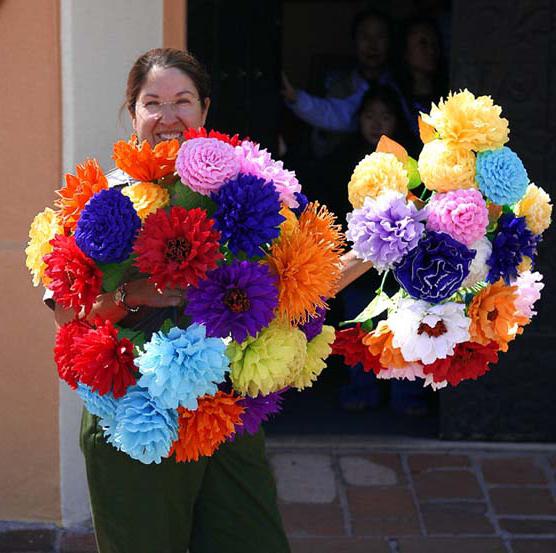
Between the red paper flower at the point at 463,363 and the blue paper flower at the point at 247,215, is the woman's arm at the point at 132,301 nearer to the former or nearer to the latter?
the blue paper flower at the point at 247,215

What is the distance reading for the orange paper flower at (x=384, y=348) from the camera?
10.6 ft

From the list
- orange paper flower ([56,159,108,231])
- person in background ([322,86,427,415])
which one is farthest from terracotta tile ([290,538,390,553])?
orange paper flower ([56,159,108,231])

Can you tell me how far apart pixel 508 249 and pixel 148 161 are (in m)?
0.88

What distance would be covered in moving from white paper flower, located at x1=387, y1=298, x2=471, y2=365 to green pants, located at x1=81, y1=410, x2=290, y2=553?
0.48 m

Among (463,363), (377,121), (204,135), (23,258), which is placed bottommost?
(23,258)

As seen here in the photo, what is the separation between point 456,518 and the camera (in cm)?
482

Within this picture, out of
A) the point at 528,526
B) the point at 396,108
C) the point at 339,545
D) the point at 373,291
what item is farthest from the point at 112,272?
the point at 396,108

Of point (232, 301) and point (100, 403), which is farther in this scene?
point (100, 403)

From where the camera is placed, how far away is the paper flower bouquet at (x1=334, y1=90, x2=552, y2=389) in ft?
10.1

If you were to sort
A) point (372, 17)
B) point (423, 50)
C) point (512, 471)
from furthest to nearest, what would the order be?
1. point (372, 17)
2. point (423, 50)
3. point (512, 471)

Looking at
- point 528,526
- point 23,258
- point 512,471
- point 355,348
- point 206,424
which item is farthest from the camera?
point 512,471

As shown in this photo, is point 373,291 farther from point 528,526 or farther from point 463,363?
point 463,363

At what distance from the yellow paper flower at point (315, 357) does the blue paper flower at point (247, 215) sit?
373 mm

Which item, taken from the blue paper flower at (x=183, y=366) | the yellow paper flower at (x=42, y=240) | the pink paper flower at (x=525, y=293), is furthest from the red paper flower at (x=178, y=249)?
the pink paper flower at (x=525, y=293)
